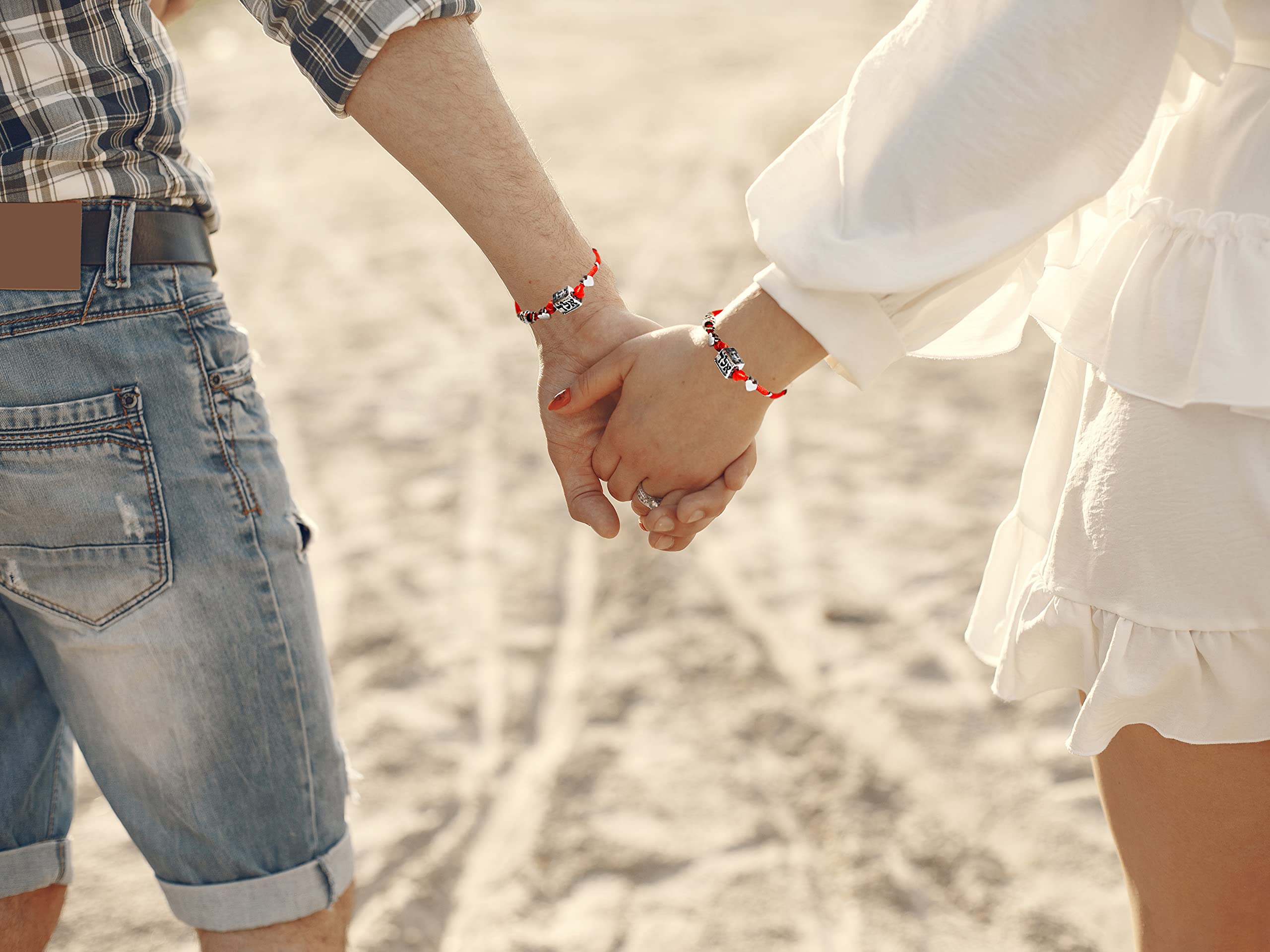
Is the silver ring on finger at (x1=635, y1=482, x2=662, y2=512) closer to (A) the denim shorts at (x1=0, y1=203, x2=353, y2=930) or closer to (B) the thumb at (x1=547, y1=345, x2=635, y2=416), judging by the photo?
(B) the thumb at (x1=547, y1=345, x2=635, y2=416)

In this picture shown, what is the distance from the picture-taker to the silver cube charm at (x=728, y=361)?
1328 millimetres

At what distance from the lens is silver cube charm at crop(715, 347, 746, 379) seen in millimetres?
1328

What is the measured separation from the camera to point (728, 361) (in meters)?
1.34

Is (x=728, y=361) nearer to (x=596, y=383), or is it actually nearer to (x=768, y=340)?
(x=768, y=340)

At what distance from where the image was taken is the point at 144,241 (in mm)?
1210

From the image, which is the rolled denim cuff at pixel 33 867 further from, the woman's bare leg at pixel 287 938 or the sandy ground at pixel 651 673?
the sandy ground at pixel 651 673

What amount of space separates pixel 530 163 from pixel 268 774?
0.80m

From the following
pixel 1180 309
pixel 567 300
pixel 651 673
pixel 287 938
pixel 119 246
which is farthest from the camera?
pixel 651 673

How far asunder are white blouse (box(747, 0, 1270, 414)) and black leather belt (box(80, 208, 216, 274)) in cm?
64

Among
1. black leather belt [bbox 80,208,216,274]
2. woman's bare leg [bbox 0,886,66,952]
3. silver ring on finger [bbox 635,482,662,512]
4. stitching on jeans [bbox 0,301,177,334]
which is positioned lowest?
woman's bare leg [bbox 0,886,66,952]

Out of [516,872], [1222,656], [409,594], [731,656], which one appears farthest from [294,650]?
[409,594]

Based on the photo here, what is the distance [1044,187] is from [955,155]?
96 millimetres

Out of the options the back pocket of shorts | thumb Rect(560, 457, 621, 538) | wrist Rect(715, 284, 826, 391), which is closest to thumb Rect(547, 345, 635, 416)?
thumb Rect(560, 457, 621, 538)

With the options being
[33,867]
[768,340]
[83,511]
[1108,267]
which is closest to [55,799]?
[33,867]
